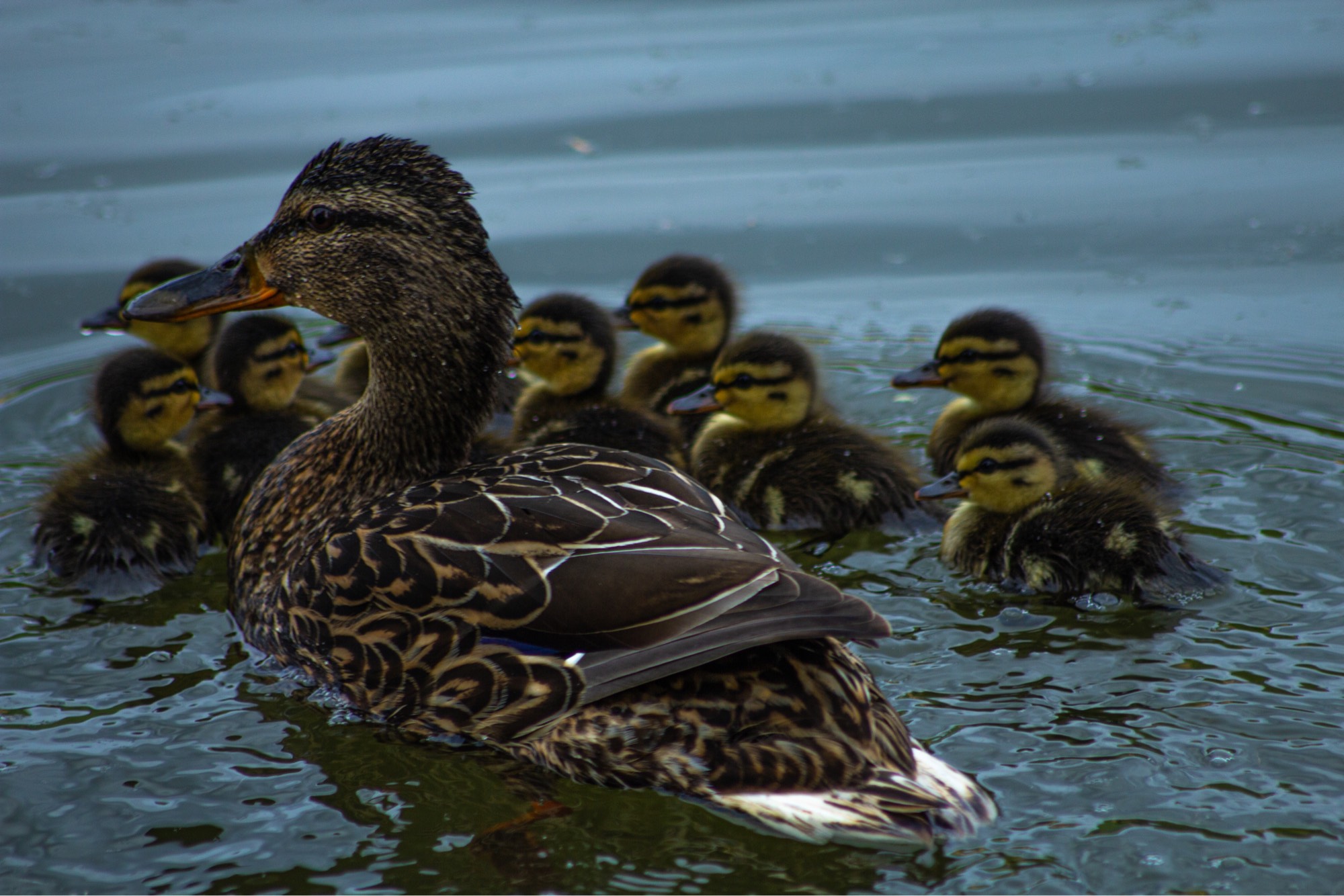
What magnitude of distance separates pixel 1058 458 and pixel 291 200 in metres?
2.12

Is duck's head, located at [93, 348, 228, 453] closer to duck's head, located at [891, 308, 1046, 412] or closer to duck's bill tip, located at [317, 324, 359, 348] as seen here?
duck's bill tip, located at [317, 324, 359, 348]

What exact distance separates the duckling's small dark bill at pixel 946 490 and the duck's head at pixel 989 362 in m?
0.62

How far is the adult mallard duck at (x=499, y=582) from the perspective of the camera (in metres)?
2.65

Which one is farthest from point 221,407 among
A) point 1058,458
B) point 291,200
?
point 1058,458

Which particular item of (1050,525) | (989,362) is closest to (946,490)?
(1050,525)

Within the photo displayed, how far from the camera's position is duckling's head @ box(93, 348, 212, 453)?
416cm

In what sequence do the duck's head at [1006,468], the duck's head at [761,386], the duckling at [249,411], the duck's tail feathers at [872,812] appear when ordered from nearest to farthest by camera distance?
the duck's tail feathers at [872,812], the duck's head at [1006,468], the duckling at [249,411], the duck's head at [761,386]

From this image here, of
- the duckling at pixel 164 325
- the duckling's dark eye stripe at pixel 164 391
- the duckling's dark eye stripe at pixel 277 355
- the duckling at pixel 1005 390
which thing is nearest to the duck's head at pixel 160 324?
the duckling at pixel 164 325

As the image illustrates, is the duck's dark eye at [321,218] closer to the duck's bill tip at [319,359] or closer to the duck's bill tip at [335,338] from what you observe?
the duck's bill tip at [319,359]

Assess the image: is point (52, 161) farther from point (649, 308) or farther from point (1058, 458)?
point (1058, 458)

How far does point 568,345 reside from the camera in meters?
4.72

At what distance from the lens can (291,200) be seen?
136 inches

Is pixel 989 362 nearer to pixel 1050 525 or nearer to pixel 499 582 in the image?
pixel 1050 525

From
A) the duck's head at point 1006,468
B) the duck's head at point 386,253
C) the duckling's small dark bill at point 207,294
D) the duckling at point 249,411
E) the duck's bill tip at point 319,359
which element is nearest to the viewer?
the duck's head at point 386,253
